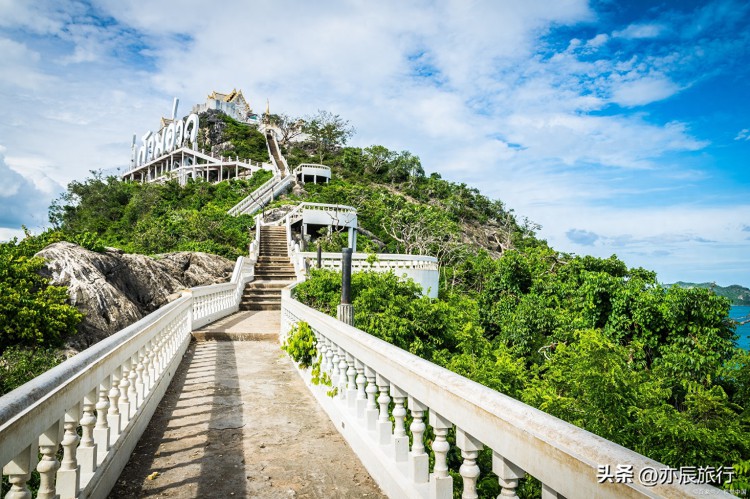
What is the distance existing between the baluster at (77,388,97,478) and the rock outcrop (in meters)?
6.64

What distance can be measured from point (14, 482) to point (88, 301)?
8861 mm

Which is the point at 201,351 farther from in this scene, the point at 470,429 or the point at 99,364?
the point at 470,429

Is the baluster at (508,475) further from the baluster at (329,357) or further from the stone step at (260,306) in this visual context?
the stone step at (260,306)

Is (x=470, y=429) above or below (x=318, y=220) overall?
below

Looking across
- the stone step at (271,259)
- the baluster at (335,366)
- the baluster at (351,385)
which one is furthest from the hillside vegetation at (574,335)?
the stone step at (271,259)

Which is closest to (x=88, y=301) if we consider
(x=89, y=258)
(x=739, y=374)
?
(x=89, y=258)

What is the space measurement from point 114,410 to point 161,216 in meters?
33.6

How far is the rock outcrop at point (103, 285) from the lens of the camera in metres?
9.64

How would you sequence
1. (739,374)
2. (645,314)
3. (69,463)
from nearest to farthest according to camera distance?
(69,463), (739,374), (645,314)

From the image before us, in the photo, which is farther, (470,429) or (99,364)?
(99,364)

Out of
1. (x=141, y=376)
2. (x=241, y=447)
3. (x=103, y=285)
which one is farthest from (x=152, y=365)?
(x=103, y=285)

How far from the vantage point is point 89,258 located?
36.1ft

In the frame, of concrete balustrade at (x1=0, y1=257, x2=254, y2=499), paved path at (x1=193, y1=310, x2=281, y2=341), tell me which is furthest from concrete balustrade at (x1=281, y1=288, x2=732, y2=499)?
paved path at (x1=193, y1=310, x2=281, y2=341)

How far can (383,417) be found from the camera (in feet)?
11.4
